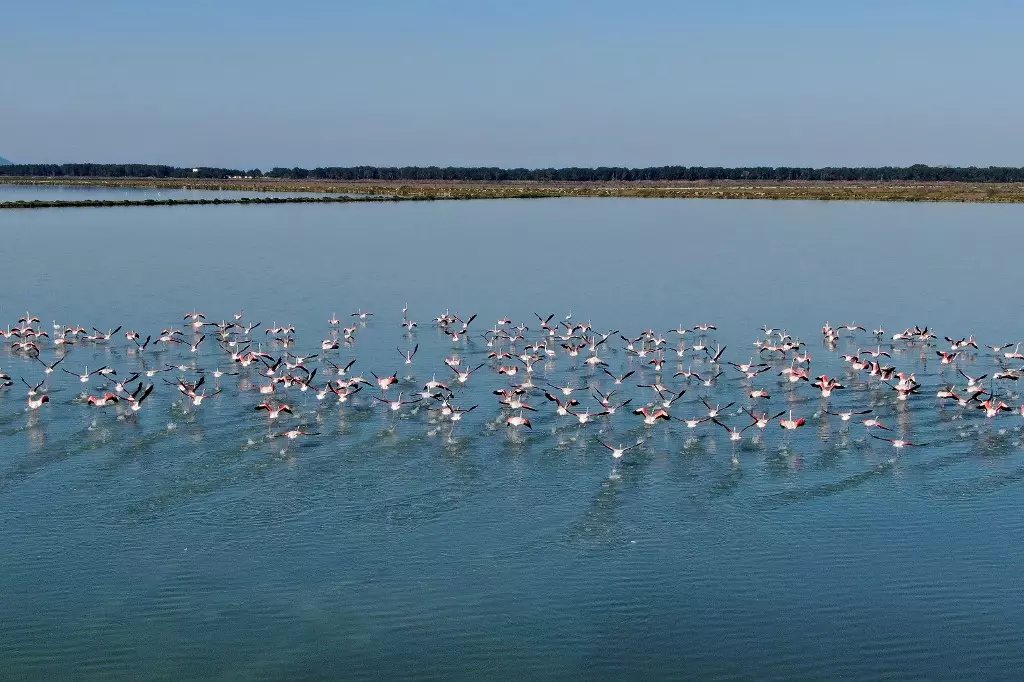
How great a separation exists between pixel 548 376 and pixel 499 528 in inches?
484

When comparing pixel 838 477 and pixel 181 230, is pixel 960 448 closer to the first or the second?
pixel 838 477

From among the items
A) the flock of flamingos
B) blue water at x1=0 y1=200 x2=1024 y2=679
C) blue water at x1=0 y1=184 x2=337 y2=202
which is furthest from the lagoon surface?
blue water at x1=0 y1=200 x2=1024 y2=679

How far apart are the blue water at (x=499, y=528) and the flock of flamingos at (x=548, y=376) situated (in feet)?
0.77

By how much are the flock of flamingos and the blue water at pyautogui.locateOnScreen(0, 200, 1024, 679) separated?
0.77 ft

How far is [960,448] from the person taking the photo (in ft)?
77.9

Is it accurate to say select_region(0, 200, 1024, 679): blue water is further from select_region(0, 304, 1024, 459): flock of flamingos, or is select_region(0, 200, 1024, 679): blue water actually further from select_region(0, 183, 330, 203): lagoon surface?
select_region(0, 183, 330, 203): lagoon surface

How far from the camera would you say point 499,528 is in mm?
19188

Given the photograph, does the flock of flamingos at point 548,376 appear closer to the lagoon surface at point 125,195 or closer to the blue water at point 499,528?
the blue water at point 499,528

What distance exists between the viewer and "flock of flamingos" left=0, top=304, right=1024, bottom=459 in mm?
26250

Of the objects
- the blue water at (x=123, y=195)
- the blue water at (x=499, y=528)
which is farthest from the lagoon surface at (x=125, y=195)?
the blue water at (x=499, y=528)

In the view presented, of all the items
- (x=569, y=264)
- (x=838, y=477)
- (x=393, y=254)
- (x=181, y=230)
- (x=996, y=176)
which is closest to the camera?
(x=838, y=477)

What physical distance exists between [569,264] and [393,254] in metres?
10.5

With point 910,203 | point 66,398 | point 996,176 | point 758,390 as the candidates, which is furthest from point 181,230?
point 996,176

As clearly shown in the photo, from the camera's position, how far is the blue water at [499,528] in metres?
15.4
